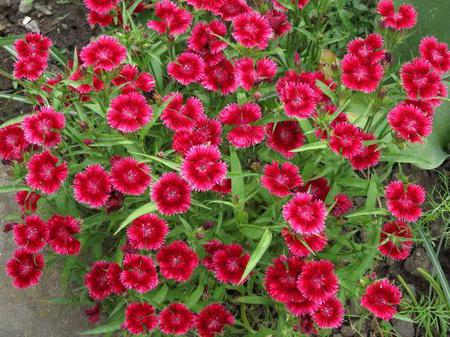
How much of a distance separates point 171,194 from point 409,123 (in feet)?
2.50

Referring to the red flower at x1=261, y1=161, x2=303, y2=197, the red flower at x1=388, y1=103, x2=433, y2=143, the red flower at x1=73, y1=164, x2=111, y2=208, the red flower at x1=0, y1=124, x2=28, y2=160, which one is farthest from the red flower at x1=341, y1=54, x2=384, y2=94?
the red flower at x1=0, y1=124, x2=28, y2=160

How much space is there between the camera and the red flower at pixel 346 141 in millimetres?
1809

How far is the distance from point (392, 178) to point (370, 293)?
1.17 m

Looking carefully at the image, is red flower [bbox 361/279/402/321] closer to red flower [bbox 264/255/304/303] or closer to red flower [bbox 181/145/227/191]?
red flower [bbox 264/255/304/303]

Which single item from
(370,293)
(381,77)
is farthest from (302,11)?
(370,293)

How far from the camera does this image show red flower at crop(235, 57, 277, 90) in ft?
6.40

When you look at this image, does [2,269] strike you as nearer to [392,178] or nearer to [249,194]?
[249,194]

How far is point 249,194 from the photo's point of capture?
79.9 inches

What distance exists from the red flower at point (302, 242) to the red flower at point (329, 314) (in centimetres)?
16

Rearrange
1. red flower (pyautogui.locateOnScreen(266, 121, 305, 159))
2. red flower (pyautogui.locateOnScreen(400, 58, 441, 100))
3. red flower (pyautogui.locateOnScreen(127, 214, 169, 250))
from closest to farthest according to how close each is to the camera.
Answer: red flower (pyautogui.locateOnScreen(127, 214, 169, 250)), red flower (pyautogui.locateOnScreen(400, 58, 441, 100)), red flower (pyautogui.locateOnScreen(266, 121, 305, 159))


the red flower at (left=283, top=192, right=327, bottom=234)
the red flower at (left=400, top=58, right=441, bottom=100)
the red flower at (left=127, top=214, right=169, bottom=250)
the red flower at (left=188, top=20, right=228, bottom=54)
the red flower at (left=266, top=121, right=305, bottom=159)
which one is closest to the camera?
the red flower at (left=283, top=192, right=327, bottom=234)

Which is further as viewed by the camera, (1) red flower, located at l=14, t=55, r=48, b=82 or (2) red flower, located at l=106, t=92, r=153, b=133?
(1) red flower, located at l=14, t=55, r=48, b=82

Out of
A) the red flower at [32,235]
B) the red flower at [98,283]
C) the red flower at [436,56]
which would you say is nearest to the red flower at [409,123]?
the red flower at [436,56]

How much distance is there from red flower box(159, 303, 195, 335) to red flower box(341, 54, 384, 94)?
0.88 meters
